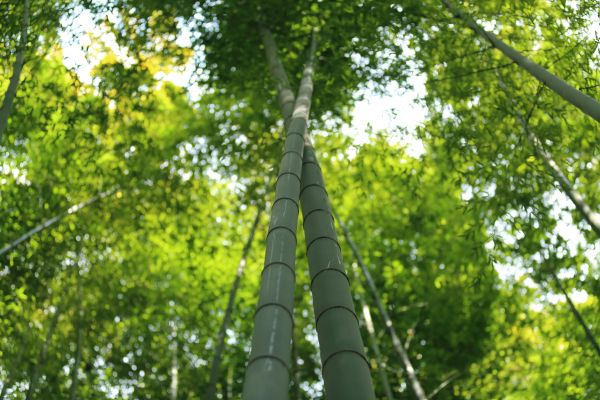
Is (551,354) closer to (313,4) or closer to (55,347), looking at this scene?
(313,4)

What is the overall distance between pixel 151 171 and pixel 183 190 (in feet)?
1.49

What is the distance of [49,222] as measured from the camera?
548cm

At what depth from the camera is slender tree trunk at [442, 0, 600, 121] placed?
2709mm

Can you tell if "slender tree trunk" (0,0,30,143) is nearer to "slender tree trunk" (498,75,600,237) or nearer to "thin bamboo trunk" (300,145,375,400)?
"thin bamboo trunk" (300,145,375,400)

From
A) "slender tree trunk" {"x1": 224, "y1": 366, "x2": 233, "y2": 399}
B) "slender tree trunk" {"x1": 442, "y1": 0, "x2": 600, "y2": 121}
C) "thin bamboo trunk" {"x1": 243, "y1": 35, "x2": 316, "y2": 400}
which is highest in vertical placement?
"slender tree trunk" {"x1": 224, "y1": 366, "x2": 233, "y2": 399}

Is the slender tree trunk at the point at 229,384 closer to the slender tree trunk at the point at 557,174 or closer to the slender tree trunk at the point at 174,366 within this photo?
the slender tree trunk at the point at 174,366

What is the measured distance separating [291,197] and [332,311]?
0.58 meters

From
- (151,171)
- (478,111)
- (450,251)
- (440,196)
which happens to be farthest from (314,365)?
(478,111)

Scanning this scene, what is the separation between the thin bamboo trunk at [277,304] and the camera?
4.88ft

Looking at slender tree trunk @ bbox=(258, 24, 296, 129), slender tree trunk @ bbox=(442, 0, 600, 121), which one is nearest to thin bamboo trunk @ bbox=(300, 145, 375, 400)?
slender tree trunk @ bbox=(258, 24, 296, 129)

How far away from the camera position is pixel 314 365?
8.46 m

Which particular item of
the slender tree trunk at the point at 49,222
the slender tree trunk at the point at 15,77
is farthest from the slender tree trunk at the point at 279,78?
the slender tree trunk at the point at 49,222

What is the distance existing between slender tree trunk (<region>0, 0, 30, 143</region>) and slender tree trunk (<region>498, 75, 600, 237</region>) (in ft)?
12.6

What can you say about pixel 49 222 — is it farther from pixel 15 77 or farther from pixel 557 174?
pixel 557 174
